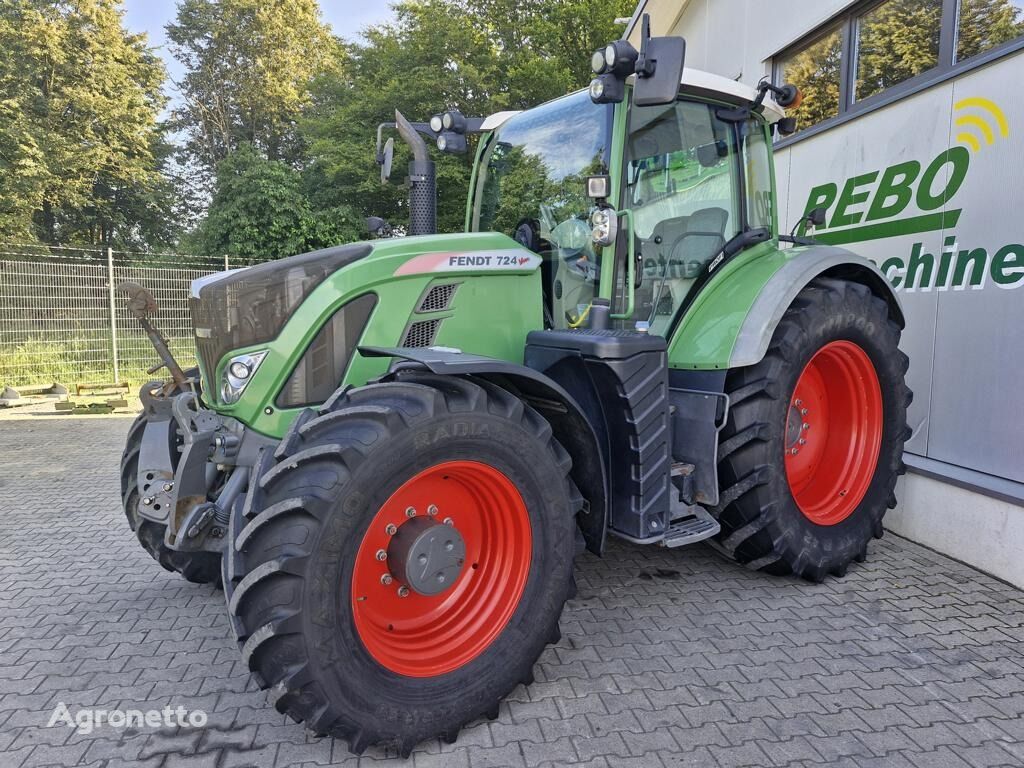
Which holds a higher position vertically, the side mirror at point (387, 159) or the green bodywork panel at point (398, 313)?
the side mirror at point (387, 159)

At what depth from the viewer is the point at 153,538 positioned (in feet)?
10.5

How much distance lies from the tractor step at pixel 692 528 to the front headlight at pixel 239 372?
179cm

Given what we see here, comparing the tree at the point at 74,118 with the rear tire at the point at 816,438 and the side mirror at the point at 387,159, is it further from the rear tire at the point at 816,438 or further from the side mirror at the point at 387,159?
the rear tire at the point at 816,438

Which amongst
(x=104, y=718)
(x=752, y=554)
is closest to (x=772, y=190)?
(x=752, y=554)

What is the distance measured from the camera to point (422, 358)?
7.66 ft

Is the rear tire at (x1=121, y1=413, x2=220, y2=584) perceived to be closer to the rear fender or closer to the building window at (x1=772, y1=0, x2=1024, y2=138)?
the rear fender

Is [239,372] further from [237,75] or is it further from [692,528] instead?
[237,75]

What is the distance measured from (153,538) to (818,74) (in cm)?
596

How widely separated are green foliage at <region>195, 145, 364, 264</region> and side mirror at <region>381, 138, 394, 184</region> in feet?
51.3

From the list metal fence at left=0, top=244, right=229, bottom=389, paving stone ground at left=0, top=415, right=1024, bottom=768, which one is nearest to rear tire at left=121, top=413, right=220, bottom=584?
paving stone ground at left=0, top=415, right=1024, bottom=768

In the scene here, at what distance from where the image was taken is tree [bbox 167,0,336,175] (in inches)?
1062

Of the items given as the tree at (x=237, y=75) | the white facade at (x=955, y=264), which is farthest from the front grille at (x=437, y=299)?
the tree at (x=237, y=75)

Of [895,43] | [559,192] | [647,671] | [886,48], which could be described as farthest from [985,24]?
[647,671]

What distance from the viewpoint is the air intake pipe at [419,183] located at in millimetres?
3389
